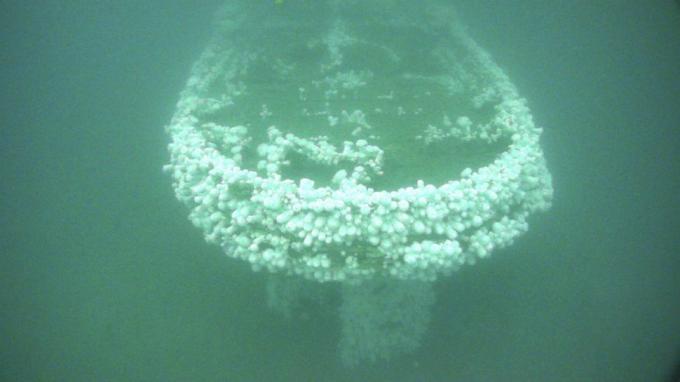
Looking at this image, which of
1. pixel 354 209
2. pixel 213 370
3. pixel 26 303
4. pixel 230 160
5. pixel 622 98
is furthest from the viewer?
pixel 622 98

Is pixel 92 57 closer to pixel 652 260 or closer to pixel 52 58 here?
pixel 52 58

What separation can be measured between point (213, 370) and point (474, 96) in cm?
288

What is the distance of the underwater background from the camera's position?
130 inches

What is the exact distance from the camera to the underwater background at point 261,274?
10.9 ft

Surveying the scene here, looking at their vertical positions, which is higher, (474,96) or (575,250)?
(474,96)

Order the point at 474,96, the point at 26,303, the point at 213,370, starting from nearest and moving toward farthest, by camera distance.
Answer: the point at 474,96, the point at 213,370, the point at 26,303

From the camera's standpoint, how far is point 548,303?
3.81 meters

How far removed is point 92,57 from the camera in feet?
16.0

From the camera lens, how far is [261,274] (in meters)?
3.40

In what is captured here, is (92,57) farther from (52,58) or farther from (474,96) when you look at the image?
(474,96)

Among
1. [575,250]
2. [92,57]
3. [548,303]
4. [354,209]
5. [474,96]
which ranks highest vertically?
[92,57]

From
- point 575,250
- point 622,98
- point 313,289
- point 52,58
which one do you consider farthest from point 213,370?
point 622,98

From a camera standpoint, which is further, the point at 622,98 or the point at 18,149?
the point at 622,98

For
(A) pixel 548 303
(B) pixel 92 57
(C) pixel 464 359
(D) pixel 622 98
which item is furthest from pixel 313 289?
(D) pixel 622 98
